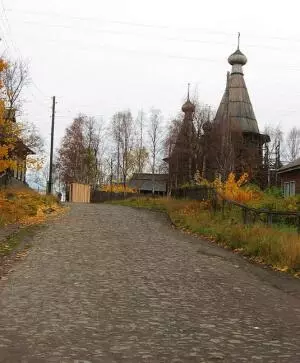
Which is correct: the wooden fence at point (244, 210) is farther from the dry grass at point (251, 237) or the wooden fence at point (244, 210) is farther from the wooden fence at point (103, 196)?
the wooden fence at point (103, 196)

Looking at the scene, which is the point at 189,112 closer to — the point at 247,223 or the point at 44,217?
the point at 44,217

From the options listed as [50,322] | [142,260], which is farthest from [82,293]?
[142,260]

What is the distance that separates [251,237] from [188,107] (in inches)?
1457

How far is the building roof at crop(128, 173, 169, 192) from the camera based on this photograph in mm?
78750

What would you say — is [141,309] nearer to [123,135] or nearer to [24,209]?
[24,209]

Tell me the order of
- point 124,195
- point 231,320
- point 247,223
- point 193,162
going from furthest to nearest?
point 124,195 → point 193,162 → point 247,223 → point 231,320

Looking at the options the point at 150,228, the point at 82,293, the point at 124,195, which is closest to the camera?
the point at 82,293

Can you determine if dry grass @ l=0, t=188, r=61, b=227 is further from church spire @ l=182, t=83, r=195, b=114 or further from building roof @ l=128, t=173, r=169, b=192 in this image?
building roof @ l=128, t=173, r=169, b=192

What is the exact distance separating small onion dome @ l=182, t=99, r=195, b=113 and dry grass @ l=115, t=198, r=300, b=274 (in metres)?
27.4

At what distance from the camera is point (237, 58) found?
6556 centimetres

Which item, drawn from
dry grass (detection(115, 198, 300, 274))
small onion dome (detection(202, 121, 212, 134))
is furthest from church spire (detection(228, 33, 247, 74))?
dry grass (detection(115, 198, 300, 274))

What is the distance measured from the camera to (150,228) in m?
21.6

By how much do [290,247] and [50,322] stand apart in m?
7.47

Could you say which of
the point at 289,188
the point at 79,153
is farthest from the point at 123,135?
the point at 289,188
